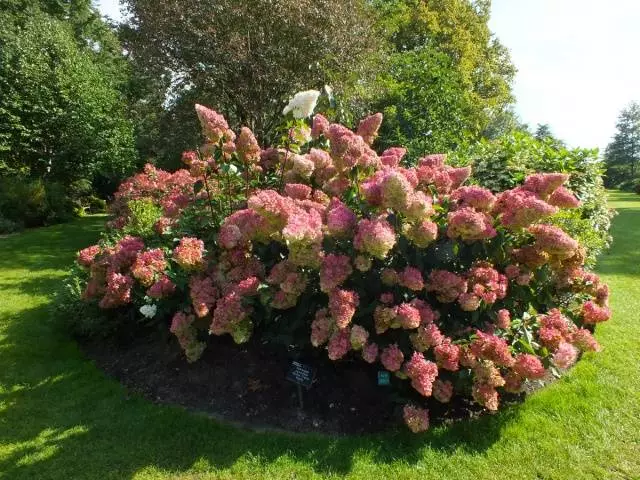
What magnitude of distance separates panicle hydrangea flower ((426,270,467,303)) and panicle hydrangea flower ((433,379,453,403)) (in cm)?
51

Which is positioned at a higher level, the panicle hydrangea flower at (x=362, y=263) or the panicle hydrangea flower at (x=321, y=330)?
the panicle hydrangea flower at (x=362, y=263)

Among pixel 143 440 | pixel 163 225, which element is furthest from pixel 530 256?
pixel 163 225

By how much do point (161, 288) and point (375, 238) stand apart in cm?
167

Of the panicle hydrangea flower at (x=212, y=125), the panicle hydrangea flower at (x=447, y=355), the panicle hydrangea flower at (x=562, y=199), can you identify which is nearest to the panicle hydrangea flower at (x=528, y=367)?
the panicle hydrangea flower at (x=447, y=355)

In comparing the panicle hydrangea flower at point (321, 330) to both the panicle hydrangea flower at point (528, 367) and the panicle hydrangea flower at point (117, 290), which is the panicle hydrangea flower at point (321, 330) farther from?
the panicle hydrangea flower at point (117, 290)

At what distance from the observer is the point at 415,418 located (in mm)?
2561

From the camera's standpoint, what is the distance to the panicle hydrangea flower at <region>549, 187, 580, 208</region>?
8.86ft

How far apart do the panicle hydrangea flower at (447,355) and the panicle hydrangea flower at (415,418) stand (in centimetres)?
34

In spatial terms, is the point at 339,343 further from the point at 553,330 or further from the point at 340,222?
the point at 553,330

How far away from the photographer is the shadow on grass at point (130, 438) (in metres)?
2.55

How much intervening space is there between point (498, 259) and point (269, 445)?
1.89m

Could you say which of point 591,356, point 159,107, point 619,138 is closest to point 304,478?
point 591,356

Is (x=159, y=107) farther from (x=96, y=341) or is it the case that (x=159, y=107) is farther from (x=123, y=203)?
(x=96, y=341)

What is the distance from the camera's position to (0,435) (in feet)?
9.36
